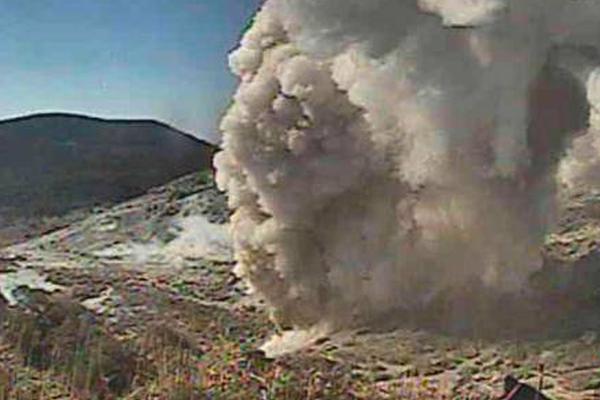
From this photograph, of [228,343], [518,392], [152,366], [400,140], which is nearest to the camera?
[518,392]

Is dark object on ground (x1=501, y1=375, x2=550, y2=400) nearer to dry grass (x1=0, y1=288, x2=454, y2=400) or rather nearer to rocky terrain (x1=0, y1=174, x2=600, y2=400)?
rocky terrain (x1=0, y1=174, x2=600, y2=400)

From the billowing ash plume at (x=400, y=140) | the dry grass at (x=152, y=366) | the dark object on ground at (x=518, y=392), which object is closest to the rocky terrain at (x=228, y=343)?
the dry grass at (x=152, y=366)

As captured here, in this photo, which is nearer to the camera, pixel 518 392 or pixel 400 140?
pixel 518 392

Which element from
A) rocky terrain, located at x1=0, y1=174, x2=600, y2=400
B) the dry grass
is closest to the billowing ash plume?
rocky terrain, located at x1=0, y1=174, x2=600, y2=400

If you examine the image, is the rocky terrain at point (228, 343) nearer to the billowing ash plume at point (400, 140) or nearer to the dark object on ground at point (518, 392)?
the dark object on ground at point (518, 392)

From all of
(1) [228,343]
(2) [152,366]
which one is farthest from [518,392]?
(1) [228,343]

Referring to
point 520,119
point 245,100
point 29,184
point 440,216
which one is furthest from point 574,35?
point 29,184

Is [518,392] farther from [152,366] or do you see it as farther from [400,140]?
[400,140]

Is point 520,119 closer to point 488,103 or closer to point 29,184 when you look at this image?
point 488,103

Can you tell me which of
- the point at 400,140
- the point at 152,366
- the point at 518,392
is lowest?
the point at 518,392
